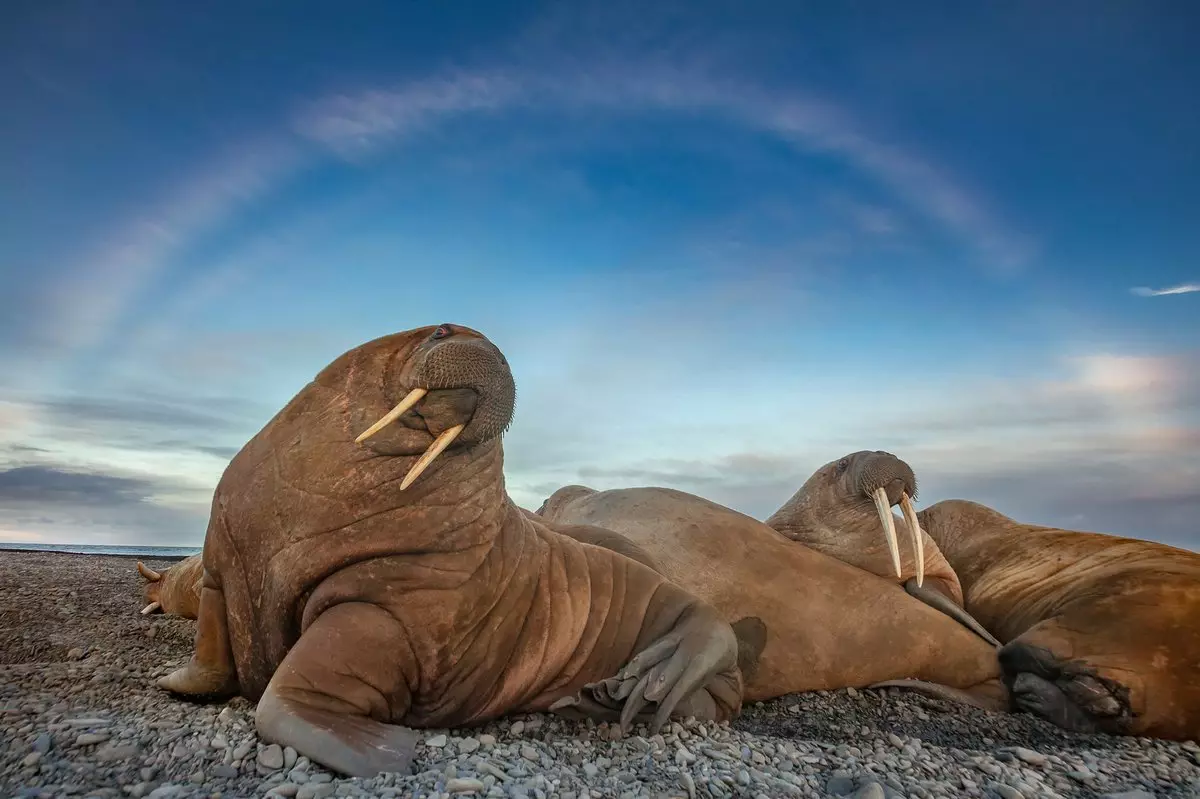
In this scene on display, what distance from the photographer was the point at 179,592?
6.64 metres

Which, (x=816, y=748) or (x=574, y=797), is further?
(x=816, y=748)

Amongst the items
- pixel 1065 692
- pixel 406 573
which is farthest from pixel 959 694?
pixel 406 573

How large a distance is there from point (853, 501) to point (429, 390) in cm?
419

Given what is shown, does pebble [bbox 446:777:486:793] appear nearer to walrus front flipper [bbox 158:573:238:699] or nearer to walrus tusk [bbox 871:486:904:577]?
walrus front flipper [bbox 158:573:238:699]

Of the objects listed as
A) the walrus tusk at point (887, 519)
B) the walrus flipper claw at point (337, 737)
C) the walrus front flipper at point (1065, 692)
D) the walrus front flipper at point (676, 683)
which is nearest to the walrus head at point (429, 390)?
the walrus flipper claw at point (337, 737)

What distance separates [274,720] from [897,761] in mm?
2291

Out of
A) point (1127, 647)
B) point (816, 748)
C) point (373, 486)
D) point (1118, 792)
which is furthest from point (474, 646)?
point (1127, 647)

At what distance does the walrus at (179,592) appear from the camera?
6570 millimetres

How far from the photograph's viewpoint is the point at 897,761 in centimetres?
327

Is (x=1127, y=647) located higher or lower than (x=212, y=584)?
lower

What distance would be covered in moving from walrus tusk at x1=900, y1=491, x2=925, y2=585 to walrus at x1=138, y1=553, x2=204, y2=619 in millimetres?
5185

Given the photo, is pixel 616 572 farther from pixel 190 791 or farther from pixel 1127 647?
pixel 1127 647

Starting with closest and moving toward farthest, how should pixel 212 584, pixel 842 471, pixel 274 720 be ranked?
pixel 274 720, pixel 212 584, pixel 842 471

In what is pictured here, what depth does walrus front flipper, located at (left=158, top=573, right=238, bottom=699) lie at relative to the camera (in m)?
3.61
